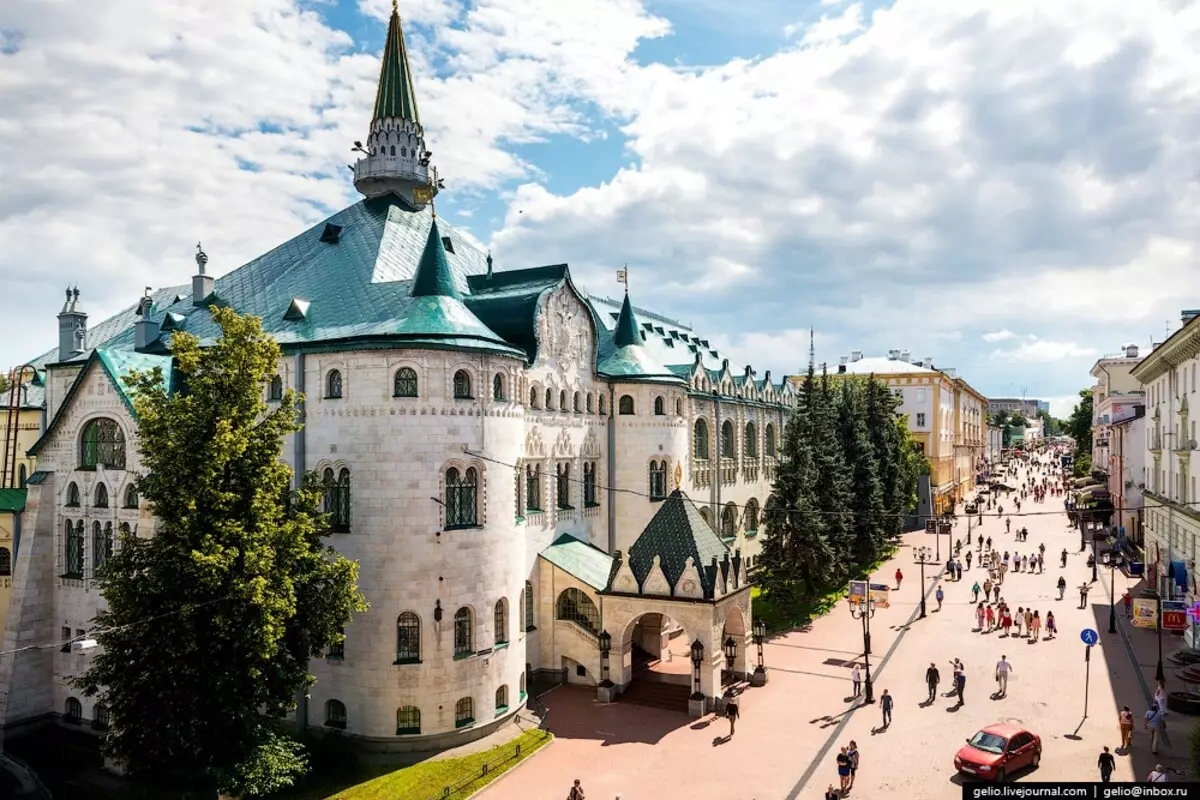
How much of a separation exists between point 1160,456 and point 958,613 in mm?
14801

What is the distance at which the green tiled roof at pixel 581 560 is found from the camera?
36594 mm

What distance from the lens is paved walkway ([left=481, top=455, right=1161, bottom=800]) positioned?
26.2m

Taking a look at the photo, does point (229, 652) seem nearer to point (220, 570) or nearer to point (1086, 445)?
point (220, 570)

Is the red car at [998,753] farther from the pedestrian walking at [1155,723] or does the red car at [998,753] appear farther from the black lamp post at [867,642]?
the black lamp post at [867,642]

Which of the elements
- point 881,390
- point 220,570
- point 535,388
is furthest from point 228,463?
point 881,390

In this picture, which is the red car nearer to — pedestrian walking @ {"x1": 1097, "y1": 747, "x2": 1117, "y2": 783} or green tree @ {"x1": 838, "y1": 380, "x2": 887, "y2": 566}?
pedestrian walking @ {"x1": 1097, "y1": 747, "x2": 1117, "y2": 783}

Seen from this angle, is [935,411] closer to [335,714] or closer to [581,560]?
[581,560]

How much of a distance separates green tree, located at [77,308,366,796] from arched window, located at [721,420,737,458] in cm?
3672

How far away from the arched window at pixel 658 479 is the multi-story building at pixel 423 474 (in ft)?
1.03

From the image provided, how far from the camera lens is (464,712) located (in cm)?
3002

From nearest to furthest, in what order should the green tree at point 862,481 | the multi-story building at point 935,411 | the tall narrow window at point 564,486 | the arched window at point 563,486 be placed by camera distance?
1. the arched window at point 563,486
2. the tall narrow window at point 564,486
3. the green tree at point 862,481
4. the multi-story building at point 935,411

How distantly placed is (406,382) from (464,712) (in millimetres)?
11636

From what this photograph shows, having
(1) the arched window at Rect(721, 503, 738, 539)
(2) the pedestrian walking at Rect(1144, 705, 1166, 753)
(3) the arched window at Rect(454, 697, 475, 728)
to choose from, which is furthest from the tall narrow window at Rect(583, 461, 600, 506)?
(2) the pedestrian walking at Rect(1144, 705, 1166, 753)

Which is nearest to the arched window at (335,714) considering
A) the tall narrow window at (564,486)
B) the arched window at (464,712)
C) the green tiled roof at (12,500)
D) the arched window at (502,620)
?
the arched window at (464,712)
